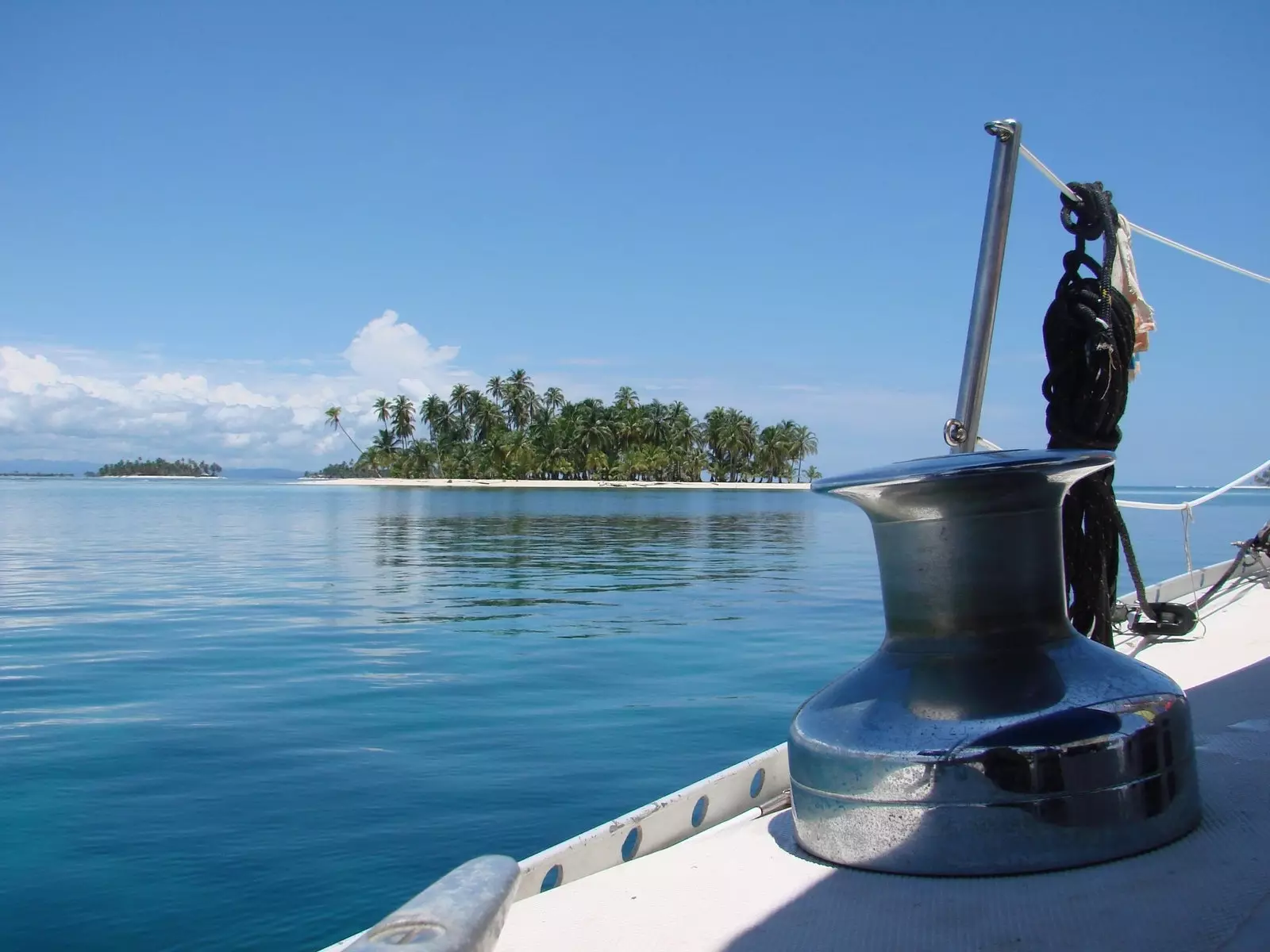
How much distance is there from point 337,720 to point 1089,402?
703 centimetres

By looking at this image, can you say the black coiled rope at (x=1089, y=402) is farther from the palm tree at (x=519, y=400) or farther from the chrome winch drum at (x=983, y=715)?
the palm tree at (x=519, y=400)

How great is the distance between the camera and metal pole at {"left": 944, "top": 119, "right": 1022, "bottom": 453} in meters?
3.42

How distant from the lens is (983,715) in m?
2.13

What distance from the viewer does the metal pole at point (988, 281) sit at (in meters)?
3.42

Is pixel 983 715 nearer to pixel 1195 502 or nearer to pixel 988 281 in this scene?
pixel 988 281

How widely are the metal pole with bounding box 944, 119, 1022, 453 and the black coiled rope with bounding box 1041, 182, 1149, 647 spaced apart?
9.4 inches

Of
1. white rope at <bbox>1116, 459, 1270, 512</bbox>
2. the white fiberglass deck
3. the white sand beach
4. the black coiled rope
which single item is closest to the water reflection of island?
white rope at <bbox>1116, 459, 1270, 512</bbox>

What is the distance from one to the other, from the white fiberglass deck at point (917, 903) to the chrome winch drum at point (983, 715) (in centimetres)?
7

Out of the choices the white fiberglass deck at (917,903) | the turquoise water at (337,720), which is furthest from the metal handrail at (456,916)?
the turquoise water at (337,720)

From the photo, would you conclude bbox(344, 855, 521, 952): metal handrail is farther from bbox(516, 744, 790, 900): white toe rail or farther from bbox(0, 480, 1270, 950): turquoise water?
bbox(0, 480, 1270, 950): turquoise water

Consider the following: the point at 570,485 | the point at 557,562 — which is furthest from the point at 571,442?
the point at 557,562

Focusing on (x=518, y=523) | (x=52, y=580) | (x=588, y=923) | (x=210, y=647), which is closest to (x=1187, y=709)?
(x=588, y=923)

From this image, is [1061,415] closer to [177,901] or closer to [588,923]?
[588,923]

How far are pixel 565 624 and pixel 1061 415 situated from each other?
11.7m
